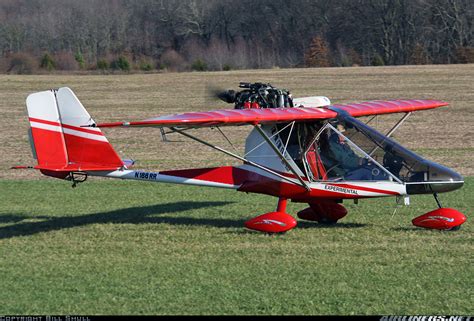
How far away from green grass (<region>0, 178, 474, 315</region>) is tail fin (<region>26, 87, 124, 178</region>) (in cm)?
102

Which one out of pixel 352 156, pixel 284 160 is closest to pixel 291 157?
pixel 284 160

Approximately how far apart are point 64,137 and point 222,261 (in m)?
4.25

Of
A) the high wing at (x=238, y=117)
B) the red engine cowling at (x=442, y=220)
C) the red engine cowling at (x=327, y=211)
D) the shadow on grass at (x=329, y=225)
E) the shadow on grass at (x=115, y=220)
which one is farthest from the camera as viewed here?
the shadow on grass at (x=115, y=220)

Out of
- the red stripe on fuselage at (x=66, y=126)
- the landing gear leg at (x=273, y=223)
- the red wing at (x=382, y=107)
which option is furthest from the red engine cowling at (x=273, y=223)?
the red stripe on fuselage at (x=66, y=126)

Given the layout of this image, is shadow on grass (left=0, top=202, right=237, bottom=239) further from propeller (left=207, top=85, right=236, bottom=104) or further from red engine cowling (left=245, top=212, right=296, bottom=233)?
propeller (left=207, top=85, right=236, bottom=104)

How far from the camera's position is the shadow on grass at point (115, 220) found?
13844 mm

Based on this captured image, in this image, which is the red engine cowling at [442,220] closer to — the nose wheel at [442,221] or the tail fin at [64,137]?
the nose wheel at [442,221]

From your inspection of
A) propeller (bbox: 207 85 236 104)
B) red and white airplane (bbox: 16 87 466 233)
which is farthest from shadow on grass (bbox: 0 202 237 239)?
propeller (bbox: 207 85 236 104)

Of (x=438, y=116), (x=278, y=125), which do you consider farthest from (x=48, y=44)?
(x=278, y=125)

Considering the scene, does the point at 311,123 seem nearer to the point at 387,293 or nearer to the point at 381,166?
the point at 381,166

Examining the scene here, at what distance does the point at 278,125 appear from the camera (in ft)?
43.7

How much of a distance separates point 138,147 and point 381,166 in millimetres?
15689

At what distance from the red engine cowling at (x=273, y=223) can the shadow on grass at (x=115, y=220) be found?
109 cm

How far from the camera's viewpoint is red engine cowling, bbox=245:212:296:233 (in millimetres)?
12555
